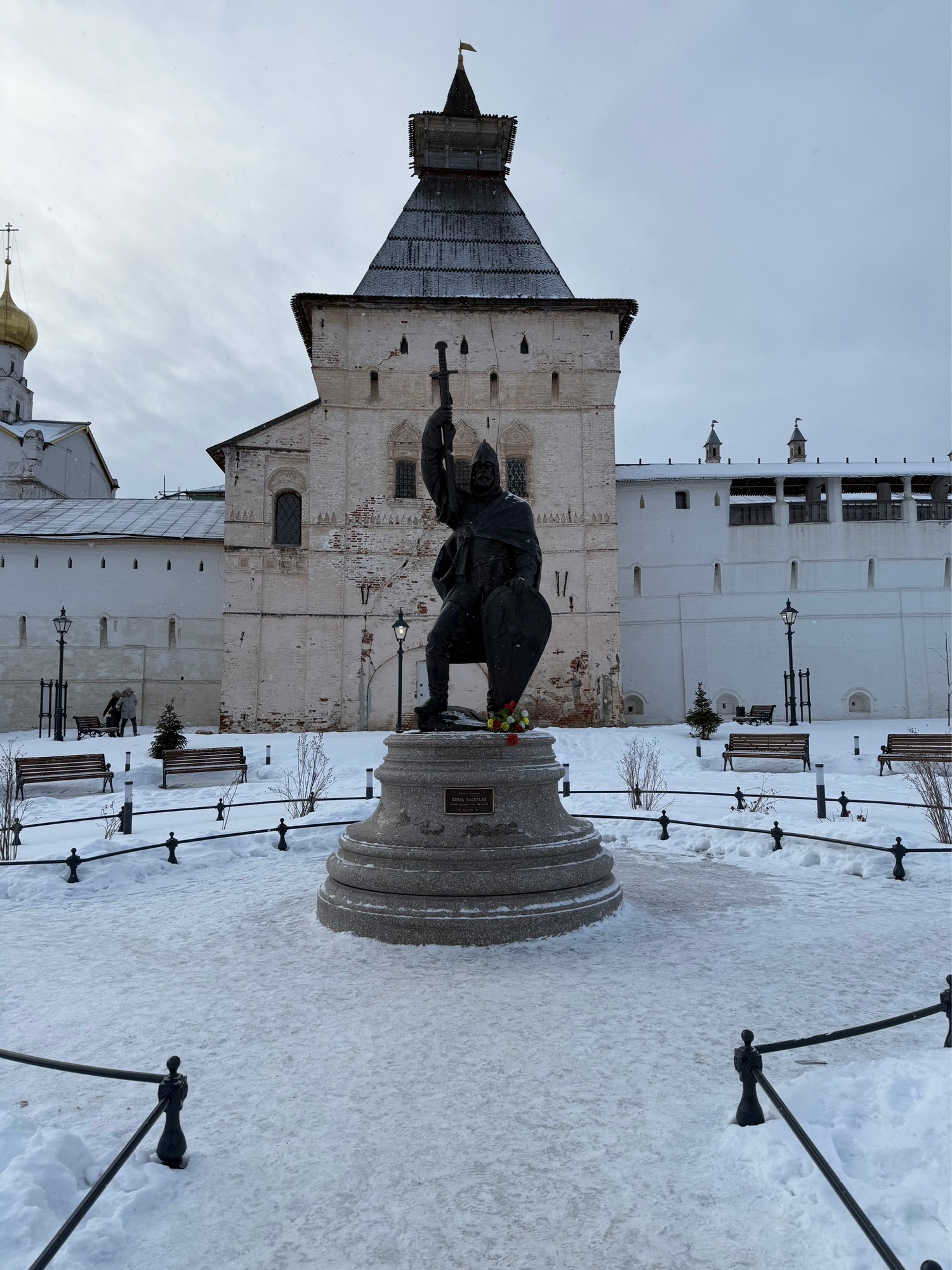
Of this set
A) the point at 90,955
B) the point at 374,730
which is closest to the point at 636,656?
the point at 374,730

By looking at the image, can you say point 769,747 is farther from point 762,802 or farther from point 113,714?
point 113,714

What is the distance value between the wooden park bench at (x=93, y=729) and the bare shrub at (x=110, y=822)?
451 inches

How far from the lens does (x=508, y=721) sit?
5.98m

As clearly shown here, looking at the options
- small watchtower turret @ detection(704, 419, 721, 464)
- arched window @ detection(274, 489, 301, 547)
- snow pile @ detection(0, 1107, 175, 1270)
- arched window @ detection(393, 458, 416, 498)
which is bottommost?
snow pile @ detection(0, 1107, 175, 1270)

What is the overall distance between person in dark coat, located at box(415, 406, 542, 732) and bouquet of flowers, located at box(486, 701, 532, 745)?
171 millimetres

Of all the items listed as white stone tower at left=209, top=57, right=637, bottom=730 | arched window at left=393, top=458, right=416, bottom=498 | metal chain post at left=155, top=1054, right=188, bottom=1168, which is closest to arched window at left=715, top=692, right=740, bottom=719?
white stone tower at left=209, top=57, right=637, bottom=730

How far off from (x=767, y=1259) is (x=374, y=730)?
76.8 ft

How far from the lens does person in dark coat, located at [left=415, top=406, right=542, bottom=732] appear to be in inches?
252

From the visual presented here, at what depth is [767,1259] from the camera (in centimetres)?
225

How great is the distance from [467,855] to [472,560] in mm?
2338

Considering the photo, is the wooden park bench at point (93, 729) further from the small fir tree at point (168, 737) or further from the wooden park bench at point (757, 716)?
the wooden park bench at point (757, 716)

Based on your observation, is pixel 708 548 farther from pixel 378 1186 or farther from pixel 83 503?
pixel 378 1186

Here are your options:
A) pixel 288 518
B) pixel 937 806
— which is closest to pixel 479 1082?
pixel 937 806

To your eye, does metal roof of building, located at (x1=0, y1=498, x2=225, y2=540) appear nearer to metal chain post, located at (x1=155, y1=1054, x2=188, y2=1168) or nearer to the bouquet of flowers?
the bouquet of flowers
